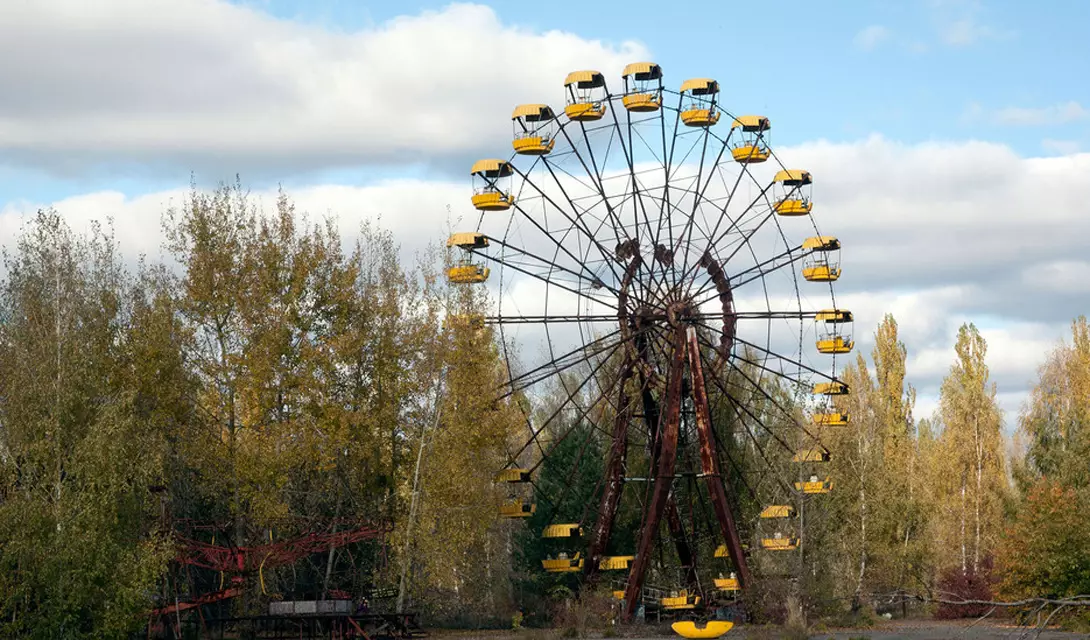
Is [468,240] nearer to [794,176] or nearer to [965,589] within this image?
[794,176]

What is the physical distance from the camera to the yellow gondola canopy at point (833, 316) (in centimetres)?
4409

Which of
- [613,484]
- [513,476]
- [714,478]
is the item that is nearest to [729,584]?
[714,478]

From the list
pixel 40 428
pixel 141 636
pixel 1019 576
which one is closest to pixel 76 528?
pixel 40 428

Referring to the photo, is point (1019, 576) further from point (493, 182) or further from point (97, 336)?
point (97, 336)

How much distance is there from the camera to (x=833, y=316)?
4431 cm

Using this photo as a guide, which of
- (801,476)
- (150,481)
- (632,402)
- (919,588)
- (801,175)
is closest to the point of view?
(150,481)

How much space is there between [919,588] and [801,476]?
10.7 m

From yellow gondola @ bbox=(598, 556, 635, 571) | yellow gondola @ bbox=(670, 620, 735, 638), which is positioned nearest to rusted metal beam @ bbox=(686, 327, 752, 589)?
yellow gondola @ bbox=(670, 620, 735, 638)

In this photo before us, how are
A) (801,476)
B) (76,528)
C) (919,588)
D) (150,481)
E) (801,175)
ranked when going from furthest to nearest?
(919,588) → (801,476) → (801,175) → (150,481) → (76,528)

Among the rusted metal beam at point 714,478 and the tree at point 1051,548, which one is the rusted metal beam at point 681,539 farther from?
the tree at point 1051,548

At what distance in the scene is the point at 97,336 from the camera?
1751 inches

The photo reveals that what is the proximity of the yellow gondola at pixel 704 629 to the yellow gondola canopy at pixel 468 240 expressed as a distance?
13.4 meters

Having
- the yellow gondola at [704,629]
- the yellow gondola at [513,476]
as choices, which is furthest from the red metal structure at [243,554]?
the yellow gondola at [704,629]

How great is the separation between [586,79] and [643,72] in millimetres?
2019
